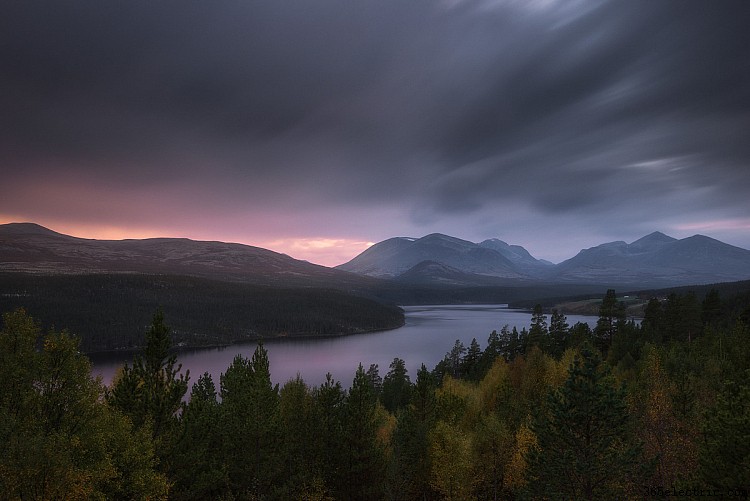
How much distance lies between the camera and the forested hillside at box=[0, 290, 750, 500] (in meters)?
16.2

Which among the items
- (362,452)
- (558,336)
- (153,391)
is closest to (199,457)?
(153,391)

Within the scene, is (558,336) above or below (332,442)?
above

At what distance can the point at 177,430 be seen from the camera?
2464cm

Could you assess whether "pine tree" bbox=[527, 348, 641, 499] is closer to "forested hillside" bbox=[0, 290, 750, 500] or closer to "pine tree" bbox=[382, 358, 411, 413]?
"forested hillside" bbox=[0, 290, 750, 500]

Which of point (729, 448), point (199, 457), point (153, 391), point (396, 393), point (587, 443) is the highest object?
point (729, 448)

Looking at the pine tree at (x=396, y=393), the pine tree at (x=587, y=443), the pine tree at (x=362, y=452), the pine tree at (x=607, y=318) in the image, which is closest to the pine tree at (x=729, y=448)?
the pine tree at (x=587, y=443)

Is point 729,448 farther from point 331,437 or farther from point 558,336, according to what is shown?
point 558,336

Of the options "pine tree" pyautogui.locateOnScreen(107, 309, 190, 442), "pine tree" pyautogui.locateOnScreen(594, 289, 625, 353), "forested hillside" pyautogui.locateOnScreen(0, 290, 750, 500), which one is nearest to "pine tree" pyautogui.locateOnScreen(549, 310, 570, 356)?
"pine tree" pyautogui.locateOnScreen(594, 289, 625, 353)

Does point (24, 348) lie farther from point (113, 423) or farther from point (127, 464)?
point (127, 464)

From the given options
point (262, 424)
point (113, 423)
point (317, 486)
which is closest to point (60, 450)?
point (113, 423)

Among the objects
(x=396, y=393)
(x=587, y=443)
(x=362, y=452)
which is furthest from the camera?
(x=396, y=393)

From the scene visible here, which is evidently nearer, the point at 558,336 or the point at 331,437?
the point at 331,437

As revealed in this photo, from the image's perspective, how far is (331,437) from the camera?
30.2 metres

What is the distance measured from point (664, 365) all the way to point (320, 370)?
383 feet
